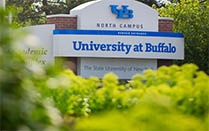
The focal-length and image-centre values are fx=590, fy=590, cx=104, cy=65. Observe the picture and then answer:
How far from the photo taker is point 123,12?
15344 millimetres

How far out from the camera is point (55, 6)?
31.9m

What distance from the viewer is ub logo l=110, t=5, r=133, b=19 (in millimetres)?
15273

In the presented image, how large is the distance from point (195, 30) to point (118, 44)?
3973 mm

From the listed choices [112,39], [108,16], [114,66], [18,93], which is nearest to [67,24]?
[108,16]

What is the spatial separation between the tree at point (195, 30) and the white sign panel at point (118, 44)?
2.45 m

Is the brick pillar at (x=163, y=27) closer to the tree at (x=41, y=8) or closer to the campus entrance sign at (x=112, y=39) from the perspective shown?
the campus entrance sign at (x=112, y=39)

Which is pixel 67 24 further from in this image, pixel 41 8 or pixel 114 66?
pixel 41 8

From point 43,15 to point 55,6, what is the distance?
0.91 m

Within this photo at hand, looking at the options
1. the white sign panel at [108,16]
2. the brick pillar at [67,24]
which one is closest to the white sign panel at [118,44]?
the white sign panel at [108,16]

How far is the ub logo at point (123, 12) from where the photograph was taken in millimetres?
15273

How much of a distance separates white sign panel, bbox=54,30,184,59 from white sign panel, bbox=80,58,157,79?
226 mm

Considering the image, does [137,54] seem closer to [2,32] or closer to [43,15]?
[2,32]

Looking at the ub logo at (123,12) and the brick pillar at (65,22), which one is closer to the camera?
the ub logo at (123,12)

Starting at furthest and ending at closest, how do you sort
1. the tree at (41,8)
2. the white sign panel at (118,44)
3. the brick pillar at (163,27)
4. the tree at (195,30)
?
1. the tree at (41,8)
2. the tree at (195,30)
3. the brick pillar at (163,27)
4. the white sign panel at (118,44)
